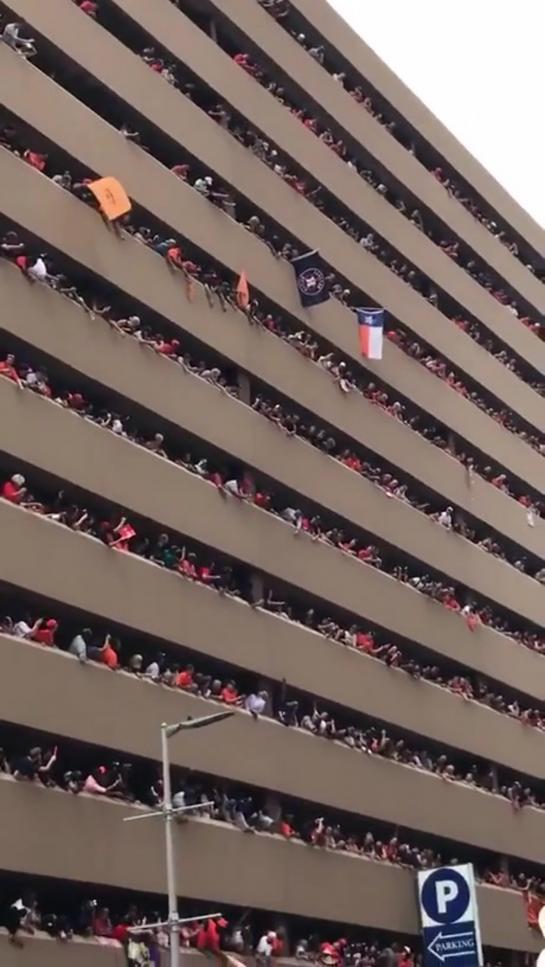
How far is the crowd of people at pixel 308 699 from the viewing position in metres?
29.8

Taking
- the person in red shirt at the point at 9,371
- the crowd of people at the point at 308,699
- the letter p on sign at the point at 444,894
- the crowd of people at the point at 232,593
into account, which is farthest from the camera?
the crowd of people at the point at 308,699

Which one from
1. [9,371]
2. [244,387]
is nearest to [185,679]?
[9,371]

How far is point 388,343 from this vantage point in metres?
45.4

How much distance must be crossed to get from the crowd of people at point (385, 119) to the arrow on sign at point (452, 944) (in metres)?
28.2

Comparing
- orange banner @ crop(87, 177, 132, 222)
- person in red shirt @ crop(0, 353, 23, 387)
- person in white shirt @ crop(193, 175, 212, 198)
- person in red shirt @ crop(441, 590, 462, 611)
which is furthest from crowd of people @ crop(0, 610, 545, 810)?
person in white shirt @ crop(193, 175, 212, 198)

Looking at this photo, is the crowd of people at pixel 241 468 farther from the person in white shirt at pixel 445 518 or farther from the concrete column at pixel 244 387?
the concrete column at pixel 244 387

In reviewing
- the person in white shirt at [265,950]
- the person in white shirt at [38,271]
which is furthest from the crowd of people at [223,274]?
the person in white shirt at [265,950]

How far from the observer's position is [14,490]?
2866 centimetres

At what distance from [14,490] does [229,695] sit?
7.52m

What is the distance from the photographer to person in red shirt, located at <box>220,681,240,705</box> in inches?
1316

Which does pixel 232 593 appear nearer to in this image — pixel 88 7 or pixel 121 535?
pixel 121 535

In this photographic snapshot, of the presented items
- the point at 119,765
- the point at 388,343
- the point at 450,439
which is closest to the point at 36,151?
the point at 119,765

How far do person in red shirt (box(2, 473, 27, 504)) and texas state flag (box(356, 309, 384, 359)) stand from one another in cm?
1603

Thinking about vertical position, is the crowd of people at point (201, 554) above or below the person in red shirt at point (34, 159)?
below
